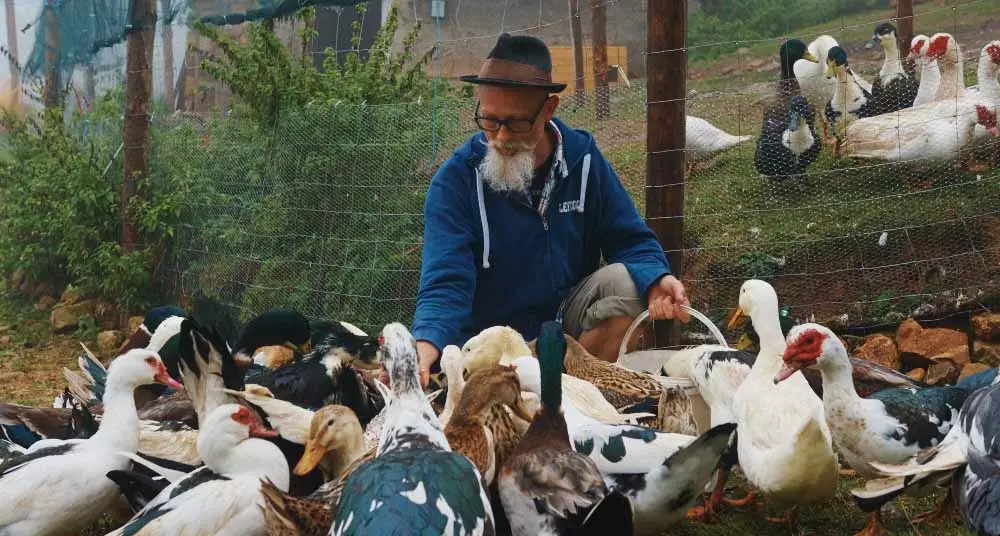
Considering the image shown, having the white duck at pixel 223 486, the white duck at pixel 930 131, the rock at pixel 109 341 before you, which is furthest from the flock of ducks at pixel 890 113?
the rock at pixel 109 341

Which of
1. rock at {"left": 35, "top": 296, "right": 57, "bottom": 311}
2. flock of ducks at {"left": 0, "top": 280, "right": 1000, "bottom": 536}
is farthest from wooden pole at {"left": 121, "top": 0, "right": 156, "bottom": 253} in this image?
flock of ducks at {"left": 0, "top": 280, "right": 1000, "bottom": 536}

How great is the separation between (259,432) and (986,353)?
12.6 ft

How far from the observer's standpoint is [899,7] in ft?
26.7

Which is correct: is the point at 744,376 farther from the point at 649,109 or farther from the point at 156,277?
the point at 156,277

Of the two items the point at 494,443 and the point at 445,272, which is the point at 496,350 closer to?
the point at 445,272

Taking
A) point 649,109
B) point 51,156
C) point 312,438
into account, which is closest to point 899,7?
point 649,109

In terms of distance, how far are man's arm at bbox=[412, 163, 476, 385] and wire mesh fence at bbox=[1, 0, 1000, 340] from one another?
1279 mm

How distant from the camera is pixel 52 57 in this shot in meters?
10.1

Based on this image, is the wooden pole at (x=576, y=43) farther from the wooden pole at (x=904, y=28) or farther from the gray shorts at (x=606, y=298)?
the gray shorts at (x=606, y=298)

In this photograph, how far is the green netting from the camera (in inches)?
291

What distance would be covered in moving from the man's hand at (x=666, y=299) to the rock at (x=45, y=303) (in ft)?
20.8

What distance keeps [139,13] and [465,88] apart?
8.37 feet

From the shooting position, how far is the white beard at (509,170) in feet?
15.1

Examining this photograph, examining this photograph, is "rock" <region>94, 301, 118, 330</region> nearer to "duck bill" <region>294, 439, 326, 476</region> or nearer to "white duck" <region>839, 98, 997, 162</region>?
"duck bill" <region>294, 439, 326, 476</region>
